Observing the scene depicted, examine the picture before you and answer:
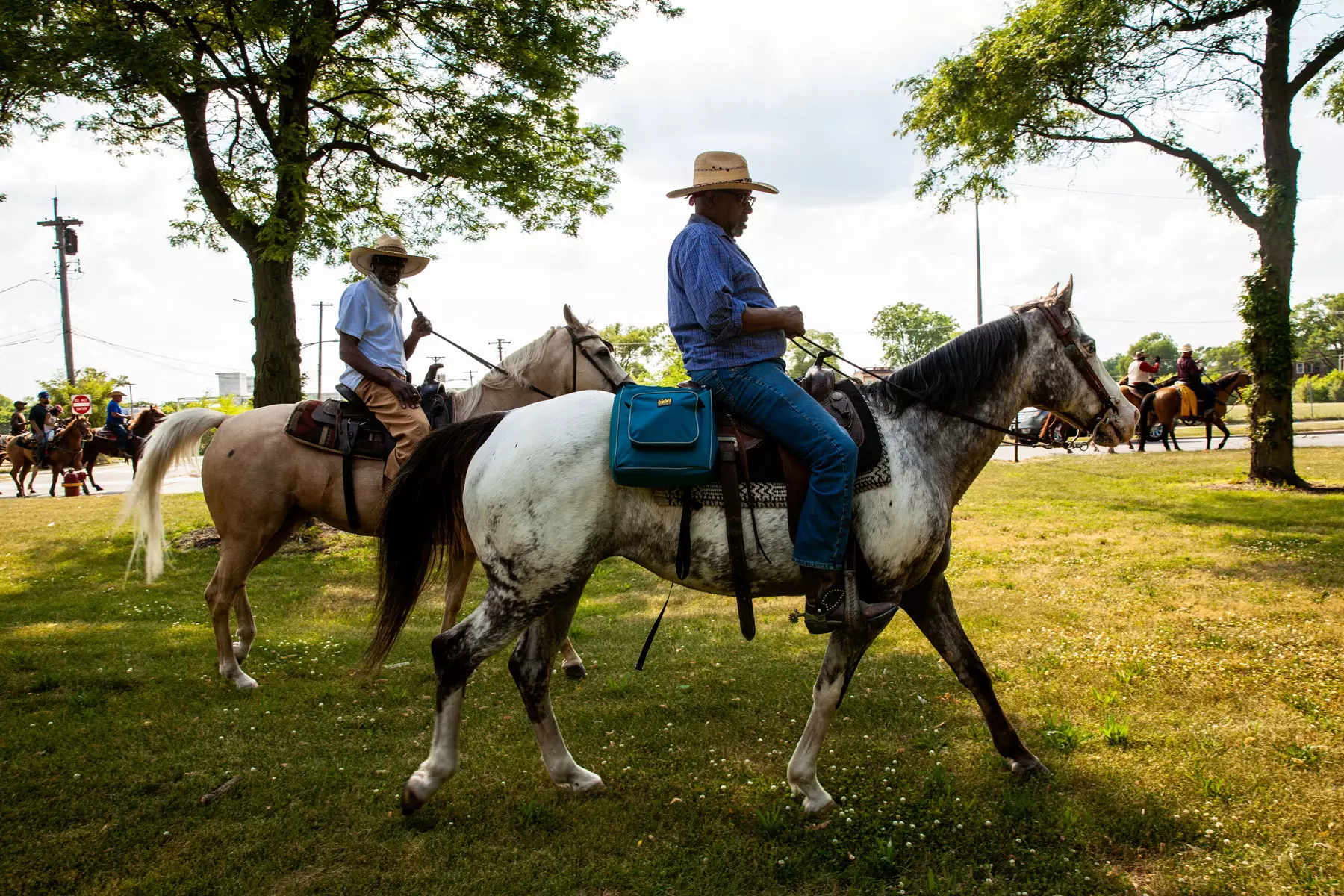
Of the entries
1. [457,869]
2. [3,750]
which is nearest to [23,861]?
[3,750]

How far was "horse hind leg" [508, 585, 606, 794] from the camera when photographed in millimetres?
3975

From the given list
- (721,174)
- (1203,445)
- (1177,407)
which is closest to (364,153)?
(721,174)

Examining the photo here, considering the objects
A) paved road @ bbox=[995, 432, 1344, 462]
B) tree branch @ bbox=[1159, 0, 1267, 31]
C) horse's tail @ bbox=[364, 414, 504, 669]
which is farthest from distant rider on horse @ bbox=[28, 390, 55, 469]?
tree branch @ bbox=[1159, 0, 1267, 31]

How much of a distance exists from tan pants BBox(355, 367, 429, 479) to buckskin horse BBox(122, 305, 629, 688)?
0.25m

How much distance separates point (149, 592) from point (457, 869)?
7.36m

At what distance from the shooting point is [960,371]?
3920 mm

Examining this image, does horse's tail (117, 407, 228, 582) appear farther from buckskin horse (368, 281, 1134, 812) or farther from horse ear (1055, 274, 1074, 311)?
horse ear (1055, 274, 1074, 311)

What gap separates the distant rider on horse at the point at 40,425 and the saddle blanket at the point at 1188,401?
102 feet

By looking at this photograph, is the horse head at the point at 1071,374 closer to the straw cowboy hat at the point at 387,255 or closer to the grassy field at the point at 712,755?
the grassy field at the point at 712,755

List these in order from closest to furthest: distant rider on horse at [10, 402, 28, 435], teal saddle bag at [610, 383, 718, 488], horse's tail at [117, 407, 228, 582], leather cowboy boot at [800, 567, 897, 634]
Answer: teal saddle bag at [610, 383, 718, 488], leather cowboy boot at [800, 567, 897, 634], horse's tail at [117, 407, 228, 582], distant rider on horse at [10, 402, 28, 435]

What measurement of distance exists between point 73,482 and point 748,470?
902 inches

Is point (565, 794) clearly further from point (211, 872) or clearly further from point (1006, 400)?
point (1006, 400)

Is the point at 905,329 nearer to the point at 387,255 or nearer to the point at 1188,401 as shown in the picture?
the point at 1188,401

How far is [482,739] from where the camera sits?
15.1 feet
